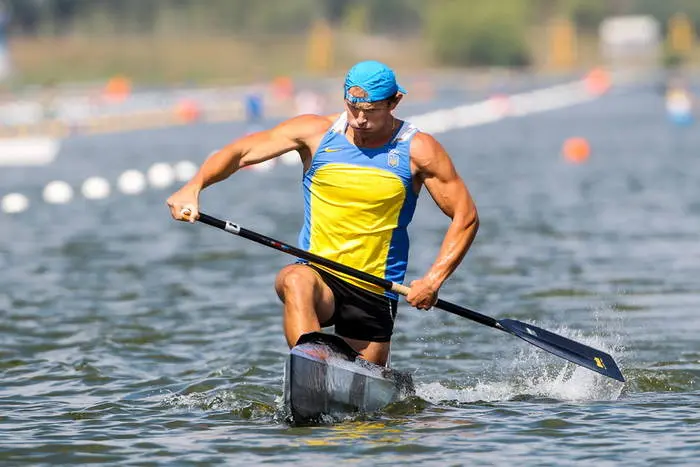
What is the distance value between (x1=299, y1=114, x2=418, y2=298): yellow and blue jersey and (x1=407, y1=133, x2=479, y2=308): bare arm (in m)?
0.08

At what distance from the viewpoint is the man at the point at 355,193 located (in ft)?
26.2

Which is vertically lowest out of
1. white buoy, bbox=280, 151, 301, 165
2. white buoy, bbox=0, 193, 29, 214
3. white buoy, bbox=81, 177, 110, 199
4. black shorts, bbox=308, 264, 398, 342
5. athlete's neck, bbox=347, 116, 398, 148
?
black shorts, bbox=308, 264, 398, 342

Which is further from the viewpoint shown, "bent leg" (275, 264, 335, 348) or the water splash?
the water splash

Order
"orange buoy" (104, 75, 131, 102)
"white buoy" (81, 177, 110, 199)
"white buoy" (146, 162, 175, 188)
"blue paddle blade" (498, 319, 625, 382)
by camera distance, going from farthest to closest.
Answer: "orange buoy" (104, 75, 131, 102) → "white buoy" (146, 162, 175, 188) → "white buoy" (81, 177, 110, 199) → "blue paddle blade" (498, 319, 625, 382)

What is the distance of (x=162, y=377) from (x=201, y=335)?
5.70 ft

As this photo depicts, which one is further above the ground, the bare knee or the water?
the bare knee

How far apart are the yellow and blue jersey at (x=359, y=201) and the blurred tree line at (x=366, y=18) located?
69.9 meters

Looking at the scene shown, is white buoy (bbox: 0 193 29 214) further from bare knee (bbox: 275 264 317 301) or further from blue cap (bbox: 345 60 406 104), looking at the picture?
blue cap (bbox: 345 60 406 104)

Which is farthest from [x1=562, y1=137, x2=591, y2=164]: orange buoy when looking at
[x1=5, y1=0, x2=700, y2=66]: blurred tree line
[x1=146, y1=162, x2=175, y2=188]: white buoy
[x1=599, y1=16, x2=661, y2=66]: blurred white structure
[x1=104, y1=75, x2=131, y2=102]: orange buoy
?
[x1=599, y1=16, x2=661, y2=66]: blurred white structure

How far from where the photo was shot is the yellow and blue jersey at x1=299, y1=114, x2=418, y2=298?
810 centimetres

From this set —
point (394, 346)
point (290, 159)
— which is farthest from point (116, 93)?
point (394, 346)

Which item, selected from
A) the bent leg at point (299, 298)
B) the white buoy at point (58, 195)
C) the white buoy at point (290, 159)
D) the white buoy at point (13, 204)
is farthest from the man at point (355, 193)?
the white buoy at point (290, 159)

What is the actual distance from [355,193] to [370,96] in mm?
587

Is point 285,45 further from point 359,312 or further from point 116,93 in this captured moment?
point 359,312
